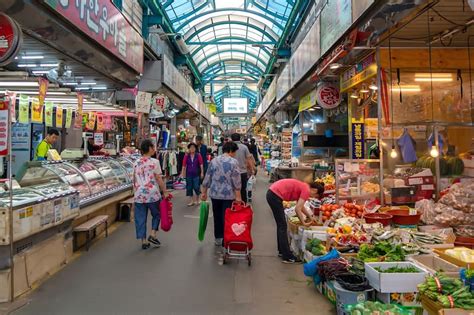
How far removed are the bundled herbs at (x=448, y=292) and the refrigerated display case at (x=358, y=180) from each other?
135 inches

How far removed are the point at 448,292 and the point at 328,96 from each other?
22.0ft

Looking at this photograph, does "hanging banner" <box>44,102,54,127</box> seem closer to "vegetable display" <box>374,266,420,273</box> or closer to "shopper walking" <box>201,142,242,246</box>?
"shopper walking" <box>201,142,242,246</box>

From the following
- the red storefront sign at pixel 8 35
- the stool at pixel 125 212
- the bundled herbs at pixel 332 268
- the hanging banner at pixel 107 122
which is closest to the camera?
the bundled herbs at pixel 332 268

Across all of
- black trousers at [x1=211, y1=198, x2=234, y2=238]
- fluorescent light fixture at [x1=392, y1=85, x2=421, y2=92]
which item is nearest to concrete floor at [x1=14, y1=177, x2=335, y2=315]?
black trousers at [x1=211, y1=198, x2=234, y2=238]

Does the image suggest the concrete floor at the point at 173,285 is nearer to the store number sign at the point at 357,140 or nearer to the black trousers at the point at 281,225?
the black trousers at the point at 281,225

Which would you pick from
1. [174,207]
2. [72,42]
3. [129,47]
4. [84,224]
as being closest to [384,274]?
[84,224]

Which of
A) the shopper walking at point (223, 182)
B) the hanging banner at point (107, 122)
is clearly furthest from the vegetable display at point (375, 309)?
the hanging banner at point (107, 122)

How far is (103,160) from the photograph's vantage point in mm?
8367

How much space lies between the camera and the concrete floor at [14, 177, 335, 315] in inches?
149

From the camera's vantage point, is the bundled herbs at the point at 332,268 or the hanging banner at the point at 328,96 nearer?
the bundled herbs at the point at 332,268

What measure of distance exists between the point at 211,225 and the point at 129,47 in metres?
4.28

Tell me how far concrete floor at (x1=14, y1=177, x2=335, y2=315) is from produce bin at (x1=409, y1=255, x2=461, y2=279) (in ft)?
3.38

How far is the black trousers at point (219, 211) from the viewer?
19.2 ft

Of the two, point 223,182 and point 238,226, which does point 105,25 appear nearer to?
point 223,182
